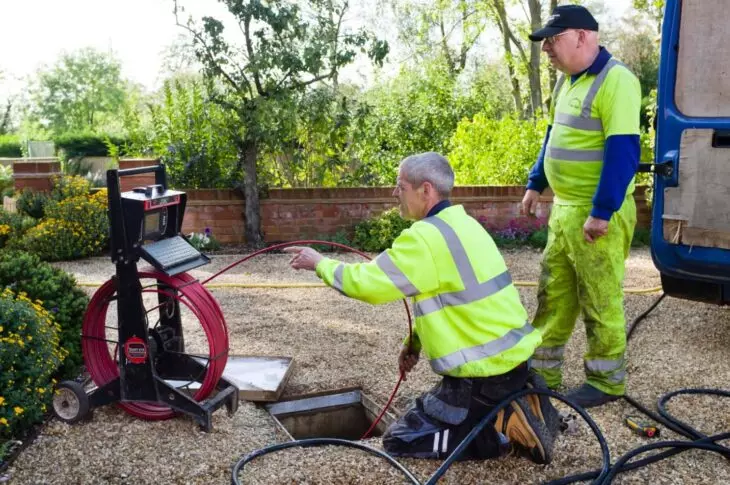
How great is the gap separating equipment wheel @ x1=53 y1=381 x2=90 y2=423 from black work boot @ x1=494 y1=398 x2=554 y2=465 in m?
1.89

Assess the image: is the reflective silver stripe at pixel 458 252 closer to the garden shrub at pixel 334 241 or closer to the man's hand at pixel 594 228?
the man's hand at pixel 594 228

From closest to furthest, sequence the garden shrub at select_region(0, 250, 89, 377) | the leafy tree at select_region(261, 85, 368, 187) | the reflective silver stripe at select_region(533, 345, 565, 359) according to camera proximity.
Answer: the reflective silver stripe at select_region(533, 345, 565, 359), the garden shrub at select_region(0, 250, 89, 377), the leafy tree at select_region(261, 85, 368, 187)

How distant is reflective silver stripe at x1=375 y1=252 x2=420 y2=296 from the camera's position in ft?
9.41

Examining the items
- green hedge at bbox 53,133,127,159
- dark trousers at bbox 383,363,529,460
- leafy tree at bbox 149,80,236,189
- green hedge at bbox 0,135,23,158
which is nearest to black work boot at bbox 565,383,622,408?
dark trousers at bbox 383,363,529,460

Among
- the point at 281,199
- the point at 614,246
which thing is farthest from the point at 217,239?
the point at 614,246

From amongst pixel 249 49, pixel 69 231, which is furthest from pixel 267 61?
pixel 69 231

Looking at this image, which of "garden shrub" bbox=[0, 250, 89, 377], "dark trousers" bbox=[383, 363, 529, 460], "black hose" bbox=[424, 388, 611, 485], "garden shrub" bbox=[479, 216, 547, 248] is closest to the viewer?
"black hose" bbox=[424, 388, 611, 485]

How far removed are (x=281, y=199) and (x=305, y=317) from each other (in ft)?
10.8

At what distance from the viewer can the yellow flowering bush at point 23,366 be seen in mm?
3289

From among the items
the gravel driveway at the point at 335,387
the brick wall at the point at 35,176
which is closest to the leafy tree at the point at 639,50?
the gravel driveway at the point at 335,387

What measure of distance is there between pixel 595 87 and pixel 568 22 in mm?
338

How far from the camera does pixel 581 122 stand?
3641 mm

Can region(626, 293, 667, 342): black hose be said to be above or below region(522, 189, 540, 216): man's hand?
below

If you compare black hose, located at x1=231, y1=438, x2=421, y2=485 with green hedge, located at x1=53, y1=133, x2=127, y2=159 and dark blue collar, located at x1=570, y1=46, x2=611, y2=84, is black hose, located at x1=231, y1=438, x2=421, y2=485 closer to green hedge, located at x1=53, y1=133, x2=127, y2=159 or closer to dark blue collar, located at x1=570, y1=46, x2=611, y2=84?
dark blue collar, located at x1=570, y1=46, x2=611, y2=84
